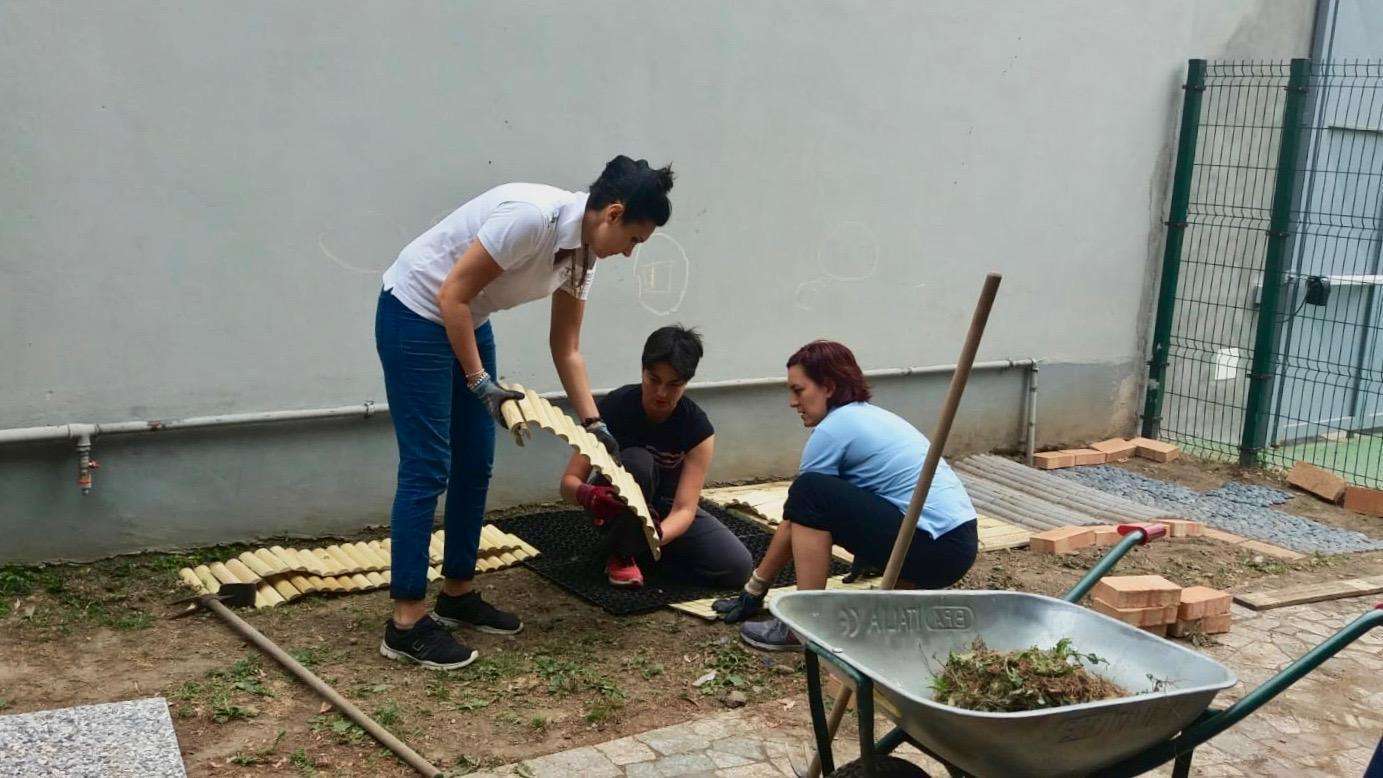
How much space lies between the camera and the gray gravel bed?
621 cm

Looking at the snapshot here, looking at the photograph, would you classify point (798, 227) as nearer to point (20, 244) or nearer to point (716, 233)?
point (716, 233)

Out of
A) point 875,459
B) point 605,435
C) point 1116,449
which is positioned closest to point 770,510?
point 605,435

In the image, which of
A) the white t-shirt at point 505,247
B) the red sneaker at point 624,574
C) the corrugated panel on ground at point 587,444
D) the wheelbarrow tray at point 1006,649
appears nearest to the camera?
the wheelbarrow tray at point 1006,649

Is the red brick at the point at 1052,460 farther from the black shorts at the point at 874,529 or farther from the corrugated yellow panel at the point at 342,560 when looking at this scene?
the corrugated yellow panel at the point at 342,560

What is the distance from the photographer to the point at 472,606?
13.9 feet

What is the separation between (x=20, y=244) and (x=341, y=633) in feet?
6.05

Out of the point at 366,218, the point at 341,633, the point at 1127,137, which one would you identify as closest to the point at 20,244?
the point at 366,218

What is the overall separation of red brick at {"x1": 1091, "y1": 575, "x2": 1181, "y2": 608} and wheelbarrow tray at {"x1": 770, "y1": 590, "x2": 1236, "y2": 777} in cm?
173

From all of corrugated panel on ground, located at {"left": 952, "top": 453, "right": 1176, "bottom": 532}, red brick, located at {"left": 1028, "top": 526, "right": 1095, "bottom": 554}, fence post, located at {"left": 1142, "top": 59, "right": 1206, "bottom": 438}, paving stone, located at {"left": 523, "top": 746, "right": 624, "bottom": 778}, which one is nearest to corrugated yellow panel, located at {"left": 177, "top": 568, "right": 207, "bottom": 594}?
paving stone, located at {"left": 523, "top": 746, "right": 624, "bottom": 778}

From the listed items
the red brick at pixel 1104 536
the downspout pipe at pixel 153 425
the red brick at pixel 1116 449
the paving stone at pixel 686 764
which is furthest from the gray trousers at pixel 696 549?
the red brick at pixel 1116 449

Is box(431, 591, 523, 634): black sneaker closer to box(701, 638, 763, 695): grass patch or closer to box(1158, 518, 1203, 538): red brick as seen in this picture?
box(701, 638, 763, 695): grass patch

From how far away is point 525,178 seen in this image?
5.46 metres

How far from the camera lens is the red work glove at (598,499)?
14.2ft

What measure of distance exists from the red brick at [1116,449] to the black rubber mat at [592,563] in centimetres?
304
